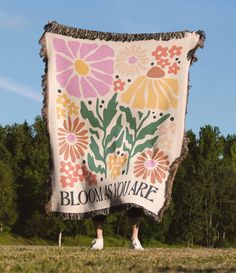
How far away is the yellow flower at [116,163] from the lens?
60.1ft

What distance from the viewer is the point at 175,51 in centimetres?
1902

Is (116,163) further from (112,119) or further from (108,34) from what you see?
(108,34)

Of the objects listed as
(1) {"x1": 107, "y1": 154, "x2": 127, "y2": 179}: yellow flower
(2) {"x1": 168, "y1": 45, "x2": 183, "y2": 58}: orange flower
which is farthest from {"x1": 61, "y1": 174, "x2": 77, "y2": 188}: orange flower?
(2) {"x1": 168, "y1": 45, "x2": 183, "y2": 58}: orange flower

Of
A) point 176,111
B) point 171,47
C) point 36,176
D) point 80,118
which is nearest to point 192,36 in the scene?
point 171,47

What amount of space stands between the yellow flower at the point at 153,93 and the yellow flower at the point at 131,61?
302mm

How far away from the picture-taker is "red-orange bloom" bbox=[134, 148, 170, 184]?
18.3 m

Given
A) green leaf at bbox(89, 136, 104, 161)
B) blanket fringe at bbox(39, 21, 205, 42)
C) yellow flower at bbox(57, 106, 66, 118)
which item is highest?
blanket fringe at bbox(39, 21, 205, 42)

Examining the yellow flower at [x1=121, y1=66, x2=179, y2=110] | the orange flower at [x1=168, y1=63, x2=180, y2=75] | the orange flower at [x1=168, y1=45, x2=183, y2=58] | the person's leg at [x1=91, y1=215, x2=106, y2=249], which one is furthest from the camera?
the orange flower at [x1=168, y1=45, x2=183, y2=58]

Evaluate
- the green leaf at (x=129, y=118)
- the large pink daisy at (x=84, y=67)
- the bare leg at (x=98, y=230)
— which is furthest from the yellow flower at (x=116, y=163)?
the large pink daisy at (x=84, y=67)

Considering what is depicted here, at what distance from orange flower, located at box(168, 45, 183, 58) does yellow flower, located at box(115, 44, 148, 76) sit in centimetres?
71

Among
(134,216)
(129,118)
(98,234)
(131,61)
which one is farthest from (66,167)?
(131,61)

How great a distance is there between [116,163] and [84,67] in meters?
2.78

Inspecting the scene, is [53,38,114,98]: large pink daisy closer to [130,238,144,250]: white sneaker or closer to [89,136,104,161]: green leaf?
[89,136,104,161]: green leaf

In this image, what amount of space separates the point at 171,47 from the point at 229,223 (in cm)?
6639
